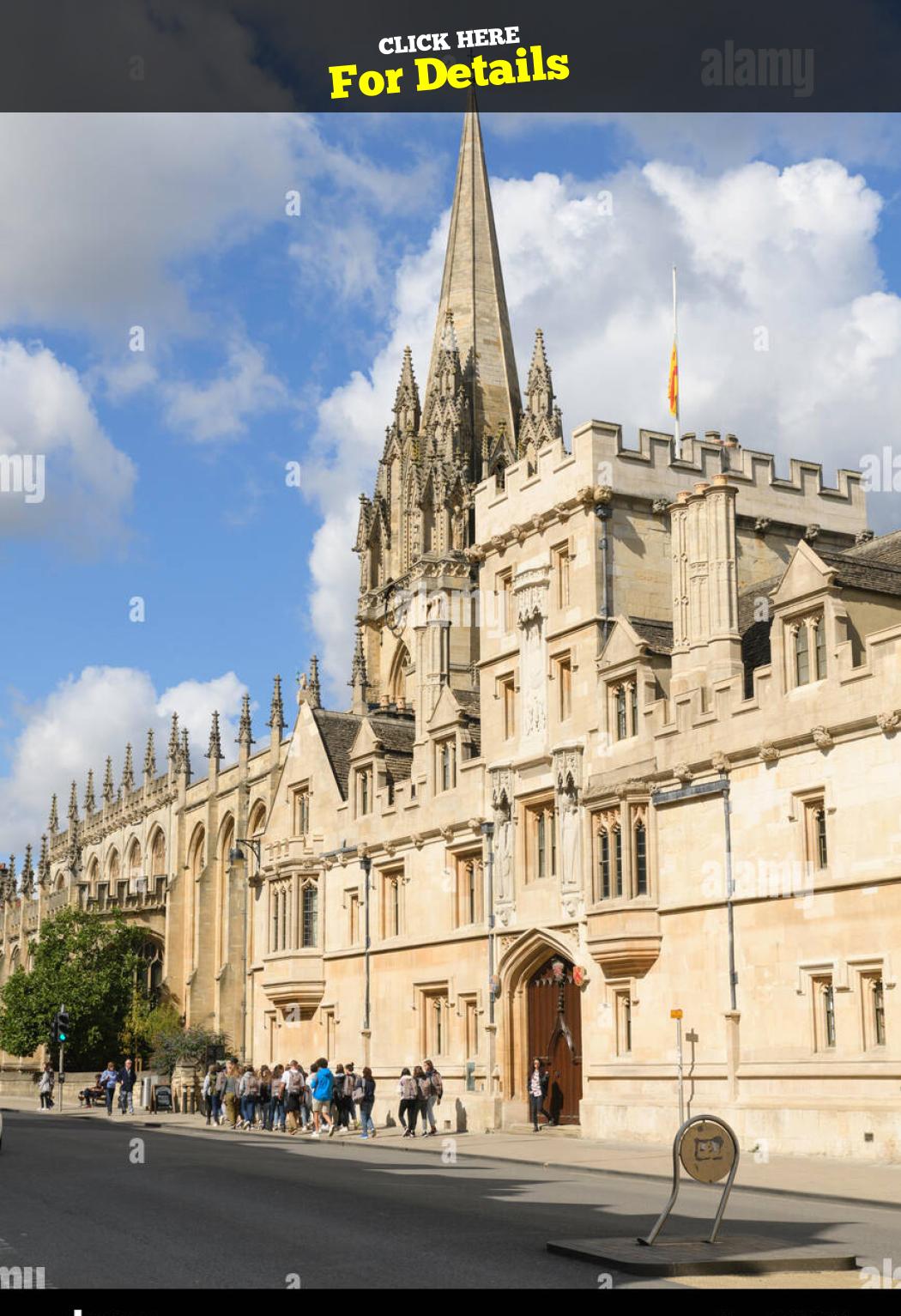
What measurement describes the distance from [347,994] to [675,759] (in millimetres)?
16167

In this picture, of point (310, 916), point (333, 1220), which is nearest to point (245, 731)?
point (310, 916)

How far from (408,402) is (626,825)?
1932 inches

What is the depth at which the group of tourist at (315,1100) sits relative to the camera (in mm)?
33344

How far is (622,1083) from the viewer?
3016 cm

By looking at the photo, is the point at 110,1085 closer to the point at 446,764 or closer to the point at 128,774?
the point at 446,764

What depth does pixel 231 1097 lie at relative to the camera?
3941 cm

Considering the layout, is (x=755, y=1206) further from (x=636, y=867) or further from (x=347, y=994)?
(x=347, y=994)

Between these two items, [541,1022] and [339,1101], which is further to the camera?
[339,1101]

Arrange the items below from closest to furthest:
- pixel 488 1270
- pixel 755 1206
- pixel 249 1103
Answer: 1. pixel 488 1270
2. pixel 755 1206
3. pixel 249 1103

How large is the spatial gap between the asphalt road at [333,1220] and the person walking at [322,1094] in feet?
24.1

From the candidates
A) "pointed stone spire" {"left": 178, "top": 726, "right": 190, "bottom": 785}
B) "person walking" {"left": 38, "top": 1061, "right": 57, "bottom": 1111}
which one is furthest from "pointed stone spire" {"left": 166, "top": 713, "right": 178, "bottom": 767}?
"person walking" {"left": 38, "top": 1061, "right": 57, "bottom": 1111}

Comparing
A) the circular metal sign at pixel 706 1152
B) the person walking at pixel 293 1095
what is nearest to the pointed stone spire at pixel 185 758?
the person walking at pixel 293 1095

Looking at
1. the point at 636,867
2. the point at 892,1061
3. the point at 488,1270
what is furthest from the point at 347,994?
the point at 488,1270

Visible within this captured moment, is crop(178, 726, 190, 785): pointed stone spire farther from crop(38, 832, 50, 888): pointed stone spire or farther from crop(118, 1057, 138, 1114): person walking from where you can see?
crop(118, 1057, 138, 1114): person walking
